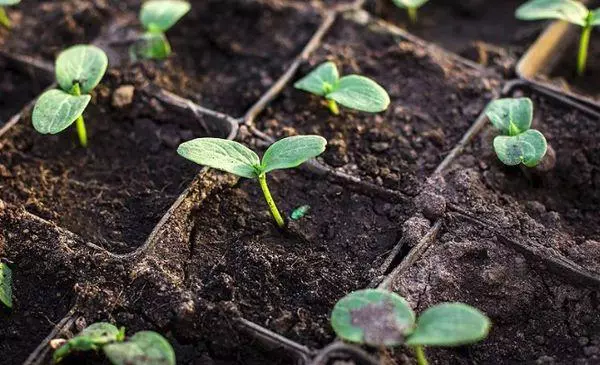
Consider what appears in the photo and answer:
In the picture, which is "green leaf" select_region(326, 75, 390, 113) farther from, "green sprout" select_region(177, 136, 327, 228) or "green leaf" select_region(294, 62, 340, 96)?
"green sprout" select_region(177, 136, 327, 228)

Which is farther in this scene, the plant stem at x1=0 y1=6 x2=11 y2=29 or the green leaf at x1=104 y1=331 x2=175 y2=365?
the plant stem at x1=0 y1=6 x2=11 y2=29

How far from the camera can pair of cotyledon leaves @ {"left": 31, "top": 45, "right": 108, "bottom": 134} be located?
68.7 inches

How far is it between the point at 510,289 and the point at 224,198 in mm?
670

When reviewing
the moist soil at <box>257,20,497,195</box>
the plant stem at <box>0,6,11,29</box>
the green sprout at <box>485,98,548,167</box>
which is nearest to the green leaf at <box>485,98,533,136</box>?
the green sprout at <box>485,98,548,167</box>

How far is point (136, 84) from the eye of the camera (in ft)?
6.84

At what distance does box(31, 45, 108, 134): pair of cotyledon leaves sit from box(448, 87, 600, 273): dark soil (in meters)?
0.88

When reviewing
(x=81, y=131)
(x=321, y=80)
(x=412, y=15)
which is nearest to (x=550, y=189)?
(x=321, y=80)

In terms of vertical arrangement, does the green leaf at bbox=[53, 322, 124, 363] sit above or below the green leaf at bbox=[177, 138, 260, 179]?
below

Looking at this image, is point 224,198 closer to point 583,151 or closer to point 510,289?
point 510,289

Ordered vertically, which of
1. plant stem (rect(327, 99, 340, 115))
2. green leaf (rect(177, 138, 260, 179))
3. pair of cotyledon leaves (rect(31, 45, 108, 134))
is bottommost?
plant stem (rect(327, 99, 340, 115))

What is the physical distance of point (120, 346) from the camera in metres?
1.39

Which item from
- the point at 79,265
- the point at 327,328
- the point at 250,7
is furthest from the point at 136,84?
the point at 327,328

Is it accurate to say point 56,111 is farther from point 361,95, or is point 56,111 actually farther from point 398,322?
point 398,322

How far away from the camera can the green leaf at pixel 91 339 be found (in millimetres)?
1436
